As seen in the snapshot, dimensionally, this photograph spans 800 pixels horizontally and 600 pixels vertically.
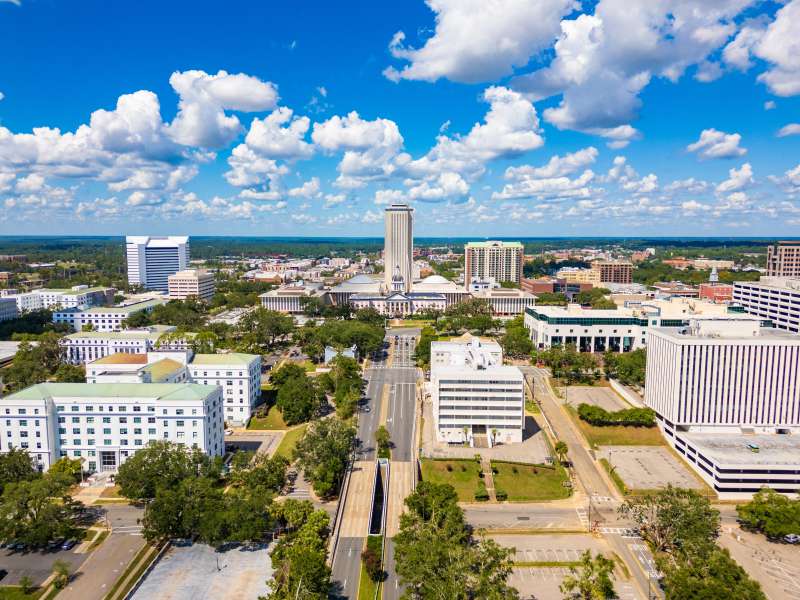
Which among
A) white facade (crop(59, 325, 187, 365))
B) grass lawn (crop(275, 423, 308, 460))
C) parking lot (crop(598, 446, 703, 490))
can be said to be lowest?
parking lot (crop(598, 446, 703, 490))

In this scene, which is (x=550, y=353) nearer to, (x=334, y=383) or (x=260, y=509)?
(x=334, y=383)

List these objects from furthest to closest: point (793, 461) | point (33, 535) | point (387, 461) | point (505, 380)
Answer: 1. point (505, 380)
2. point (387, 461)
3. point (793, 461)
4. point (33, 535)

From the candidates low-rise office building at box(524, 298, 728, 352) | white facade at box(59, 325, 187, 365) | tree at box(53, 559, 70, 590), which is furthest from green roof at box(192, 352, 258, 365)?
low-rise office building at box(524, 298, 728, 352)

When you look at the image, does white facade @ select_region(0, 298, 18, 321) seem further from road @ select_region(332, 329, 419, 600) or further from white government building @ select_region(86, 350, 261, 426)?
road @ select_region(332, 329, 419, 600)

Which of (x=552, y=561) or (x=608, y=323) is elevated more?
(x=608, y=323)

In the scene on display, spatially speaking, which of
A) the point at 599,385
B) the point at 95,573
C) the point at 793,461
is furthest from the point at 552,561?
the point at 599,385

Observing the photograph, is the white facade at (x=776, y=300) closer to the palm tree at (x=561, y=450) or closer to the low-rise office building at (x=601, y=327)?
the low-rise office building at (x=601, y=327)

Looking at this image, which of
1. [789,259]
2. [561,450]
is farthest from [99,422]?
[789,259]

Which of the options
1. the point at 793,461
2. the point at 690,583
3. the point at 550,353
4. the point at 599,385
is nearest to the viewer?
the point at 690,583
